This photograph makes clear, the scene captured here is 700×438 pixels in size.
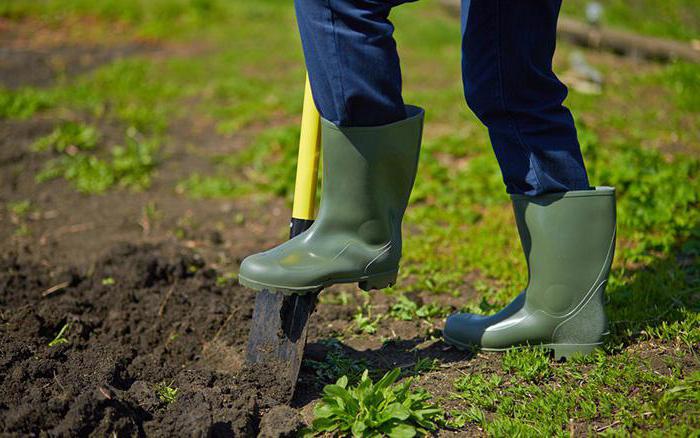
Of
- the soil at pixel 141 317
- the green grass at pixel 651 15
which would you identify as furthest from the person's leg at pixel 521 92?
the green grass at pixel 651 15

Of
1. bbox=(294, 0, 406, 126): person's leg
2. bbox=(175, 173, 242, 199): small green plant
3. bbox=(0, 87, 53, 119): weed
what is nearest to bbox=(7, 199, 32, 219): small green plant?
bbox=(175, 173, 242, 199): small green plant

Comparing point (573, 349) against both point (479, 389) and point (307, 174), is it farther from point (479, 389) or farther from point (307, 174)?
point (307, 174)

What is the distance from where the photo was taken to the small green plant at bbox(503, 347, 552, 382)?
242cm

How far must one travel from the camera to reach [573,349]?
248 cm

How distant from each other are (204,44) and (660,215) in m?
6.27

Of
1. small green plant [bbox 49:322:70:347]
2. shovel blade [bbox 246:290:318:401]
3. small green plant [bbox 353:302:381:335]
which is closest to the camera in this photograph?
shovel blade [bbox 246:290:318:401]

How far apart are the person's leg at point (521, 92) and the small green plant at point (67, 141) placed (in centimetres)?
379

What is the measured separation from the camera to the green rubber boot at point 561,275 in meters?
2.37

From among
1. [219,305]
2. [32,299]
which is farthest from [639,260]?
[32,299]

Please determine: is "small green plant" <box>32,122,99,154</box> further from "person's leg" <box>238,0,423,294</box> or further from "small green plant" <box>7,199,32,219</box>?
"person's leg" <box>238,0,423,294</box>

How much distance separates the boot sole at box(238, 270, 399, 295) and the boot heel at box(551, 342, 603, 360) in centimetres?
60

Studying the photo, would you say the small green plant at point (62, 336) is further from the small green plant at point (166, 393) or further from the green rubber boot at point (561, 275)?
the green rubber boot at point (561, 275)

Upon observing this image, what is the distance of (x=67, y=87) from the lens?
6973mm

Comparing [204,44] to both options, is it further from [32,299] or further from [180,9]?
[32,299]
